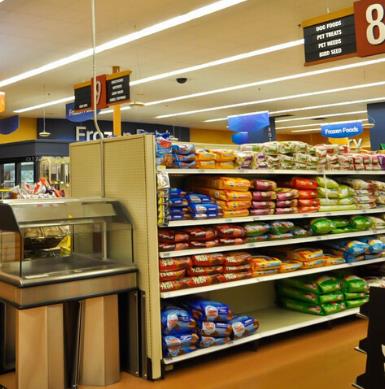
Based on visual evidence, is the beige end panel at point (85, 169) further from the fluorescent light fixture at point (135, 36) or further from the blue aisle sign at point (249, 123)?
the blue aisle sign at point (249, 123)

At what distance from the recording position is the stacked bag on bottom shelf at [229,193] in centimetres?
447

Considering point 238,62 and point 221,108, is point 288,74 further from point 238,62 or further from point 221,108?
point 221,108

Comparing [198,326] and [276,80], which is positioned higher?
[276,80]

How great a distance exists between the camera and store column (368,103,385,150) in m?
13.8

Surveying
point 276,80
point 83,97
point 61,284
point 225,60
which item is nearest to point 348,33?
point 61,284

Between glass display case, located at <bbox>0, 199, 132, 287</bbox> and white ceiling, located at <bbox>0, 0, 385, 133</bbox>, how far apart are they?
134 inches

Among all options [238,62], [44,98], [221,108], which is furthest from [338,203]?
[221,108]

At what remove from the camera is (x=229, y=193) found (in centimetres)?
449

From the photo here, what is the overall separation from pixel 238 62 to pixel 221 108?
6080 mm

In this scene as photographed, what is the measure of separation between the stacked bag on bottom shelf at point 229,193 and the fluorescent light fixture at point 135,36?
9.08 feet

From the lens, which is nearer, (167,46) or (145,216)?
(145,216)

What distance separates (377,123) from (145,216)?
1261cm

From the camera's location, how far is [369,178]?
646 cm

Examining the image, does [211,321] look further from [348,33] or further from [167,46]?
[167,46]
